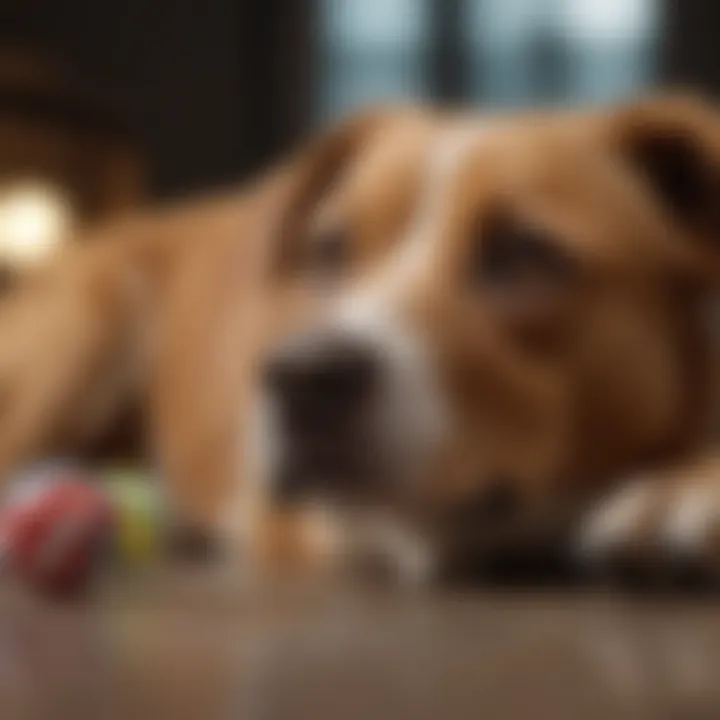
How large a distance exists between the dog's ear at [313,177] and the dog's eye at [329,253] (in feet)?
0.21

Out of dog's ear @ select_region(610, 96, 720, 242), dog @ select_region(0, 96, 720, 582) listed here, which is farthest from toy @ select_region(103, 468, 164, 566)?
dog's ear @ select_region(610, 96, 720, 242)

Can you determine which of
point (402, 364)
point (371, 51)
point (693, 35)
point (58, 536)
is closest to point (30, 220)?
point (371, 51)

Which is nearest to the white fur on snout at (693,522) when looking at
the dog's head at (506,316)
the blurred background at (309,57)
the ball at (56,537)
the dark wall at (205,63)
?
the dog's head at (506,316)

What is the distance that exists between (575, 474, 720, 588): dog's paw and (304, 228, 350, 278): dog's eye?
42 centimetres

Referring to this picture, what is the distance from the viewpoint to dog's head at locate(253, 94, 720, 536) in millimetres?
1497

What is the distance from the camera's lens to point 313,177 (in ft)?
6.30

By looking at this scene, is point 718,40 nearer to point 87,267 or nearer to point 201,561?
point 87,267

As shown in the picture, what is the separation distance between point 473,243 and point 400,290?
0.35 ft

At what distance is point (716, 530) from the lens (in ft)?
4.56

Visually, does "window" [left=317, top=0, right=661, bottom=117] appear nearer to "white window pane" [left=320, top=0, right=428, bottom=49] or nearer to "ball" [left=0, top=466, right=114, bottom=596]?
"white window pane" [left=320, top=0, right=428, bottom=49]

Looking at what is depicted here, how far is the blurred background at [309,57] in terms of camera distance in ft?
16.8

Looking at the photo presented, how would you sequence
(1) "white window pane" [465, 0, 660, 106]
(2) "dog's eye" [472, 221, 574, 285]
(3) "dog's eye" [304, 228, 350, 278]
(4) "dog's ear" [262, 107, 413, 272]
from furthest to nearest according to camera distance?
1. (1) "white window pane" [465, 0, 660, 106]
2. (4) "dog's ear" [262, 107, 413, 272]
3. (3) "dog's eye" [304, 228, 350, 278]
4. (2) "dog's eye" [472, 221, 574, 285]

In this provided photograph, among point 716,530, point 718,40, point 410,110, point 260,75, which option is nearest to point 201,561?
point 410,110

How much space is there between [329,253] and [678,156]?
38 cm
